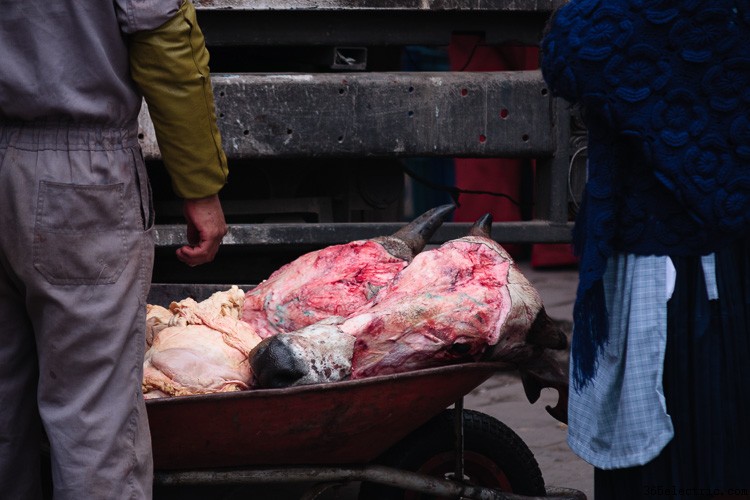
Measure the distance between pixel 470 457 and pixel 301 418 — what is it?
71cm

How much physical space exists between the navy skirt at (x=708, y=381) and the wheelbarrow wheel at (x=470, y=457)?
2.61ft

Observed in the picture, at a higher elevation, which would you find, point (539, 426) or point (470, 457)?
point (470, 457)

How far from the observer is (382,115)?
4758 millimetres

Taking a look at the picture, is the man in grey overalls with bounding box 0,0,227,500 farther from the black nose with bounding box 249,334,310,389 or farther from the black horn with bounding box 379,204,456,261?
the black horn with bounding box 379,204,456,261

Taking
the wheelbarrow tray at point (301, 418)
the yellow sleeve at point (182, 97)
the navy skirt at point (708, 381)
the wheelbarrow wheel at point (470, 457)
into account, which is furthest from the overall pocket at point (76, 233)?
the navy skirt at point (708, 381)

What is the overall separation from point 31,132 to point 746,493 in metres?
1.85

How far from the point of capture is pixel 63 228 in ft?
7.74

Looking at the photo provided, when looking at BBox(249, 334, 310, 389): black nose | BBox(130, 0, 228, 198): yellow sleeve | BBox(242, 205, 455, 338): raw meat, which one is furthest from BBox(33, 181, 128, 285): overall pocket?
BBox(242, 205, 455, 338): raw meat

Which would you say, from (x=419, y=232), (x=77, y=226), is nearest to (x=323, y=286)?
(x=419, y=232)

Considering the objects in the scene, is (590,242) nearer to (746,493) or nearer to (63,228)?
(746,493)

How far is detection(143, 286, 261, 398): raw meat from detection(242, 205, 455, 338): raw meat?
0.13 meters

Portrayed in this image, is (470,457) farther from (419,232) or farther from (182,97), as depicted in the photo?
(182,97)

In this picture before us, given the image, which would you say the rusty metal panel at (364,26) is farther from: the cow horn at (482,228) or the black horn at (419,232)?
the cow horn at (482,228)

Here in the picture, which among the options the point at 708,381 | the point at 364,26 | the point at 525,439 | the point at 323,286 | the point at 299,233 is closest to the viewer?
the point at 708,381
